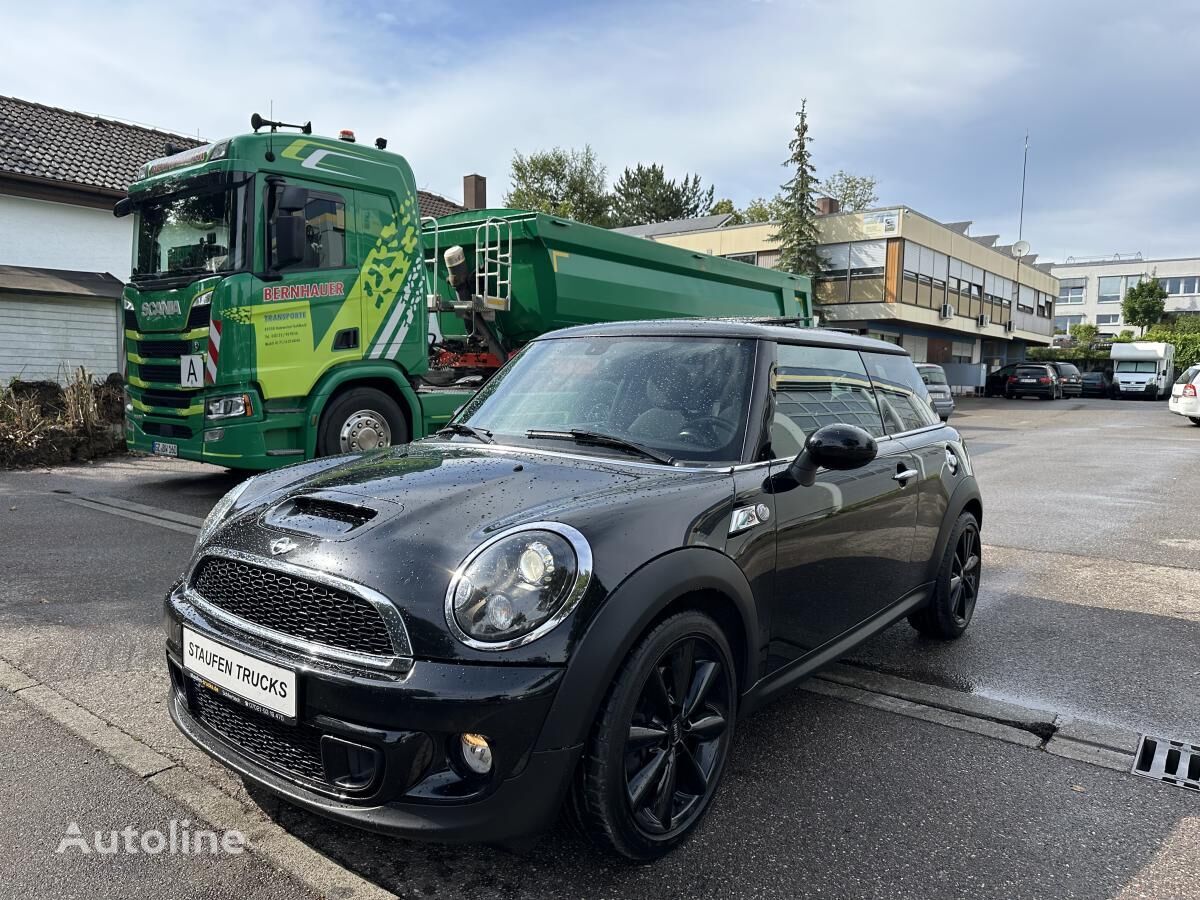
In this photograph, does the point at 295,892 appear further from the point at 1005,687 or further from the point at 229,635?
the point at 1005,687

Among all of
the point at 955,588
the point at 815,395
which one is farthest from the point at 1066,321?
the point at 815,395

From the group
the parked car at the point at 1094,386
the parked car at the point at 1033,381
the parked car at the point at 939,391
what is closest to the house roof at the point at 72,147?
the parked car at the point at 939,391

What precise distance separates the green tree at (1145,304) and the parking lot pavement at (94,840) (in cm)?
7286

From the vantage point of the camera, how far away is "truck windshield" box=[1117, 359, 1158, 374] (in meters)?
37.6

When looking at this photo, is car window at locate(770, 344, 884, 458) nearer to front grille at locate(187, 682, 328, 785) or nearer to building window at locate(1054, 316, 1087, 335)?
front grille at locate(187, 682, 328, 785)

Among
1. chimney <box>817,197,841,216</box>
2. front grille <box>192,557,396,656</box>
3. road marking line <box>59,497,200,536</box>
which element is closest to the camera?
front grille <box>192,557,396,656</box>

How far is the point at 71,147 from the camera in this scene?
54.7 ft

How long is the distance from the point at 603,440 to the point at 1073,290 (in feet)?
323

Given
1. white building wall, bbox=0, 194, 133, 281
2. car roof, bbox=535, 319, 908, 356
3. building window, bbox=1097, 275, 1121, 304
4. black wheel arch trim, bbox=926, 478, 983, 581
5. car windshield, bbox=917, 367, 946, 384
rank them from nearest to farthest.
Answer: car roof, bbox=535, 319, 908, 356 → black wheel arch trim, bbox=926, 478, 983, 581 → white building wall, bbox=0, 194, 133, 281 → car windshield, bbox=917, 367, 946, 384 → building window, bbox=1097, 275, 1121, 304

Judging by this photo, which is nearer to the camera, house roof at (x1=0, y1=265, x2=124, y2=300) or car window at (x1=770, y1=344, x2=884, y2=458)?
car window at (x1=770, y1=344, x2=884, y2=458)

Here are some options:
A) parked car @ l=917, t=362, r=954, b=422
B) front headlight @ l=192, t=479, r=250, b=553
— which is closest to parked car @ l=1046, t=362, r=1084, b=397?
parked car @ l=917, t=362, r=954, b=422

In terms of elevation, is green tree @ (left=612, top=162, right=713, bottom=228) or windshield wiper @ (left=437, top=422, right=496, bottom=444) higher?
green tree @ (left=612, top=162, right=713, bottom=228)

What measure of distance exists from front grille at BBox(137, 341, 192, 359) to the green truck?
19mm

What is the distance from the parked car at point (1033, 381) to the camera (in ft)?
112
